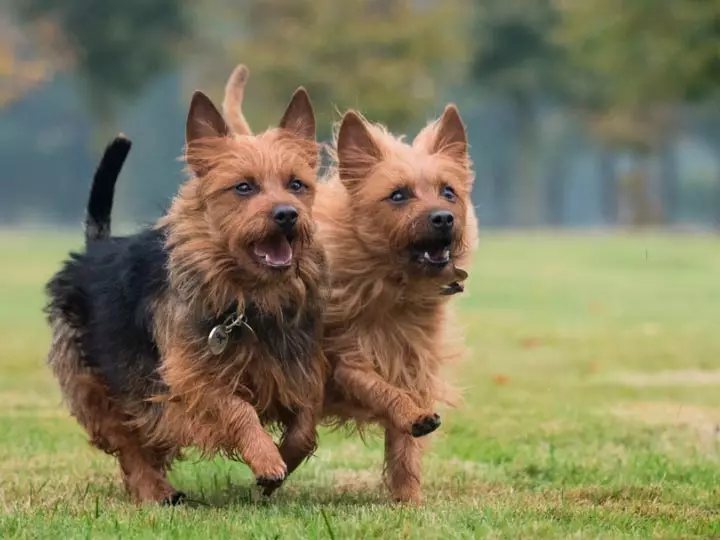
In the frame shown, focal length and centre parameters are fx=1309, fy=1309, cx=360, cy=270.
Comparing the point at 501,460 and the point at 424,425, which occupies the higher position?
the point at 424,425

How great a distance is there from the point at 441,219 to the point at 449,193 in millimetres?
345

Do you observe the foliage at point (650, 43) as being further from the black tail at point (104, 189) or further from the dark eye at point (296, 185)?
the dark eye at point (296, 185)

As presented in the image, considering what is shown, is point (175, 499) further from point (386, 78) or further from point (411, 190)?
point (386, 78)

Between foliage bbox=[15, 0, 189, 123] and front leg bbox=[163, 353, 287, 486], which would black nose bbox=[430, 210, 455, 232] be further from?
foliage bbox=[15, 0, 189, 123]

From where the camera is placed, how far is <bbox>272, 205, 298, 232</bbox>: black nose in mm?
5391

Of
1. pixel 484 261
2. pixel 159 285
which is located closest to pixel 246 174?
pixel 159 285

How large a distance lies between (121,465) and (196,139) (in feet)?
5.61

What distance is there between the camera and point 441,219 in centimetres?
587

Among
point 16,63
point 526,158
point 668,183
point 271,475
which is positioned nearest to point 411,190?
point 271,475

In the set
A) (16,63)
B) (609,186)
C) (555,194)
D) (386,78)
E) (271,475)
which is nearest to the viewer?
(271,475)

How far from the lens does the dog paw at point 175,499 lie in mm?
6000

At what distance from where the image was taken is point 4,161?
66062 millimetres

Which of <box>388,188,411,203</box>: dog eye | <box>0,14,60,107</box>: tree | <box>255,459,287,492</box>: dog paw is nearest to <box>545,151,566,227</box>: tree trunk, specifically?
<box>0,14,60,107</box>: tree

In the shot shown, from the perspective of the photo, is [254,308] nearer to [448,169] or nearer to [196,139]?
[196,139]
